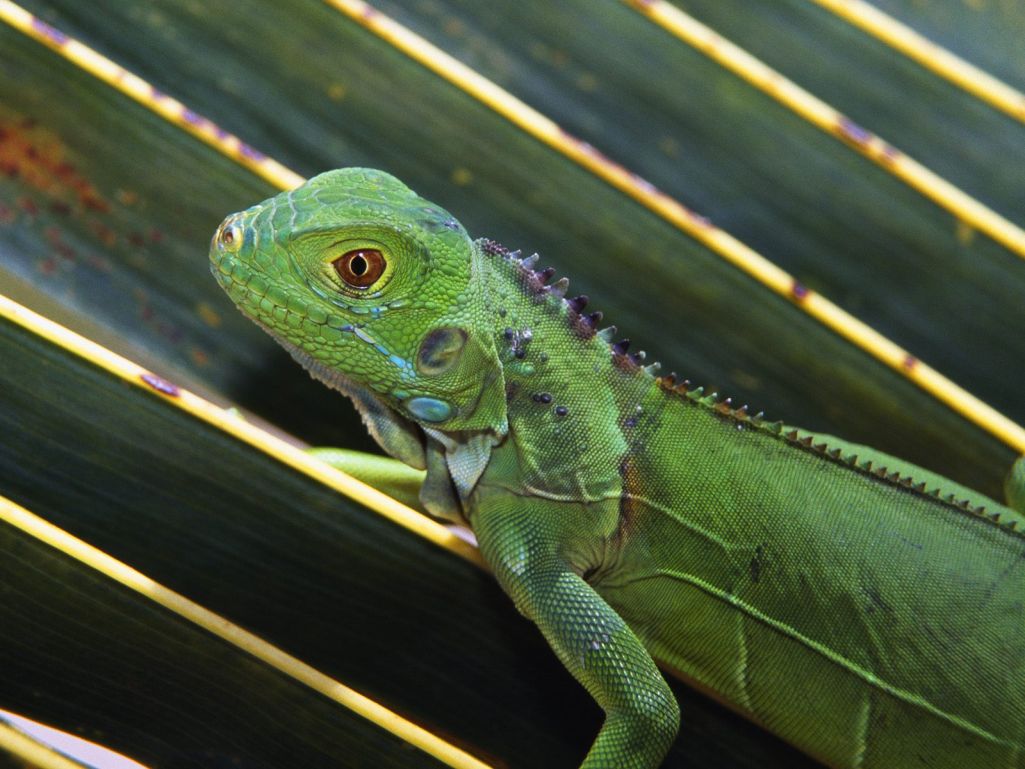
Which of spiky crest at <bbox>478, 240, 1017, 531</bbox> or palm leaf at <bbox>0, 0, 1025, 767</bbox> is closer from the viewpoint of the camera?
palm leaf at <bbox>0, 0, 1025, 767</bbox>

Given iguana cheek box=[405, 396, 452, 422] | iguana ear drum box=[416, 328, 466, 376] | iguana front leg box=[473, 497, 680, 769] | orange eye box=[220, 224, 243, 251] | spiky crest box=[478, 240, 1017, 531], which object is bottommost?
iguana front leg box=[473, 497, 680, 769]

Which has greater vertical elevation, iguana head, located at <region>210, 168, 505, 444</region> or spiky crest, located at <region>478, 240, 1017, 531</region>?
spiky crest, located at <region>478, 240, 1017, 531</region>

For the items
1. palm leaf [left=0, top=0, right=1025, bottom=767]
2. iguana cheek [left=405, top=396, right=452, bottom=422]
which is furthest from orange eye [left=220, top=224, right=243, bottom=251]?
iguana cheek [left=405, top=396, right=452, bottom=422]

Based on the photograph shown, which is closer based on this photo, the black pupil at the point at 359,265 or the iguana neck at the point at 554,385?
the black pupil at the point at 359,265

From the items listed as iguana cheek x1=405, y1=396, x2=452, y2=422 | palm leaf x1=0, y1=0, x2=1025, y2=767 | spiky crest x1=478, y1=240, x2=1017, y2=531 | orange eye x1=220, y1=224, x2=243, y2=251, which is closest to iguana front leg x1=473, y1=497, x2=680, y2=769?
palm leaf x1=0, y1=0, x2=1025, y2=767

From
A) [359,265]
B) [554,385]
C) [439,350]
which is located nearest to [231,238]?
[359,265]

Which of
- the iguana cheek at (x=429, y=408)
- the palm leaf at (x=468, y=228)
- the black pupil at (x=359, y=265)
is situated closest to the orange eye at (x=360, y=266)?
the black pupil at (x=359, y=265)

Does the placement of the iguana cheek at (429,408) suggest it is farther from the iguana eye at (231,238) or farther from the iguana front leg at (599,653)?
the iguana eye at (231,238)

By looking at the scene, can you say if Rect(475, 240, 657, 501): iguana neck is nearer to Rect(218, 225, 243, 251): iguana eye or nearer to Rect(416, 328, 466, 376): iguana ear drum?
Rect(416, 328, 466, 376): iguana ear drum
